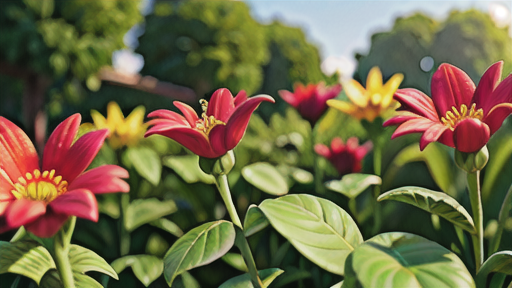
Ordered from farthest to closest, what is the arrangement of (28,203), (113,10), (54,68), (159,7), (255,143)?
(159,7), (113,10), (54,68), (255,143), (28,203)

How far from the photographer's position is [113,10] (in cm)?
528

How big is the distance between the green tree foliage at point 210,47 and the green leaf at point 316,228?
899 centimetres

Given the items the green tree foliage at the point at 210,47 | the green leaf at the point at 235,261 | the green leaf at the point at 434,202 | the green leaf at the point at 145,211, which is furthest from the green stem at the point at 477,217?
the green tree foliage at the point at 210,47

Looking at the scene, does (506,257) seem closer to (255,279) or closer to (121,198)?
(255,279)

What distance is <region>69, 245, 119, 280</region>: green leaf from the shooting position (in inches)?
12.1

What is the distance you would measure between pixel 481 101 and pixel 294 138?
58 centimetres

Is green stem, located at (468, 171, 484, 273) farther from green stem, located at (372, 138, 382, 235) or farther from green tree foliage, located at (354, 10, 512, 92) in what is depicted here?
green tree foliage, located at (354, 10, 512, 92)

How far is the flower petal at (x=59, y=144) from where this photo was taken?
0.97 ft

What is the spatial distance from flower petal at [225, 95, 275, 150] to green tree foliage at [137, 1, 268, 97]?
8.98 metres

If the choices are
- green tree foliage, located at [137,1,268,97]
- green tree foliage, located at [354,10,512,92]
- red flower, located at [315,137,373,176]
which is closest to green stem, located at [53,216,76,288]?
red flower, located at [315,137,373,176]

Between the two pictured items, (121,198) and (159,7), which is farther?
(159,7)

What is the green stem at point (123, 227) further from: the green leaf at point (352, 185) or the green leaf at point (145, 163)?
the green leaf at point (352, 185)

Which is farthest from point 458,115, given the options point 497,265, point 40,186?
point 40,186

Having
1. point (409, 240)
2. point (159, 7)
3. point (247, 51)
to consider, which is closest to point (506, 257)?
point (409, 240)
